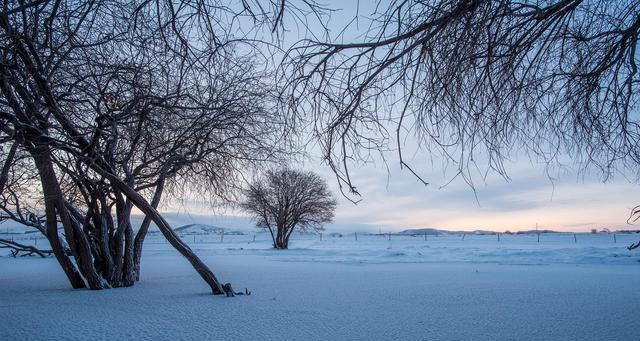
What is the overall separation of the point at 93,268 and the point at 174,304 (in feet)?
6.43

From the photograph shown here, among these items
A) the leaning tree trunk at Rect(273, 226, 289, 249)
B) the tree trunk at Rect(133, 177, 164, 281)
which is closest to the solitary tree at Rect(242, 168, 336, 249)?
the leaning tree trunk at Rect(273, 226, 289, 249)

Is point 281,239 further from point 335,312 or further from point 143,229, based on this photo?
point 335,312

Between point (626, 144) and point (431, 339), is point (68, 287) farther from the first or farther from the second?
point (626, 144)

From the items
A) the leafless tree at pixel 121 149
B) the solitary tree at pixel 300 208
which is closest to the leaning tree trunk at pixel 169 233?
the leafless tree at pixel 121 149

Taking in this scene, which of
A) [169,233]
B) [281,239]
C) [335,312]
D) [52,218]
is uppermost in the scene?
[52,218]

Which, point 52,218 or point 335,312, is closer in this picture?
point 335,312

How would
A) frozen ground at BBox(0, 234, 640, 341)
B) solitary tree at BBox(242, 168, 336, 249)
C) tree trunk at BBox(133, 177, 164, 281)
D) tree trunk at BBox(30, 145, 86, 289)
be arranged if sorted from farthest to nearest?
solitary tree at BBox(242, 168, 336, 249) < tree trunk at BBox(133, 177, 164, 281) < tree trunk at BBox(30, 145, 86, 289) < frozen ground at BBox(0, 234, 640, 341)

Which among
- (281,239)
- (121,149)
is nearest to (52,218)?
(121,149)

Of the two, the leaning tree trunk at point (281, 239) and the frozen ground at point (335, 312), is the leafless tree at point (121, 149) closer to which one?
the frozen ground at point (335, 312)

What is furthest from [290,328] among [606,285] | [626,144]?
[606,285]

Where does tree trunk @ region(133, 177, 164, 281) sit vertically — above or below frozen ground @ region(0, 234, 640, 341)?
above

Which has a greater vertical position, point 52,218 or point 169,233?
point 52,218

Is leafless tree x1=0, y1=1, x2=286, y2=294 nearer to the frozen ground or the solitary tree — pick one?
the frozen ground

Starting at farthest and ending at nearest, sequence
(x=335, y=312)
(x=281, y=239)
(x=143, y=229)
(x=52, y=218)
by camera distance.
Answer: (x=281, y=239)
(x=143, y=229)
(x=52, y=218)
(x=335, y=312)
